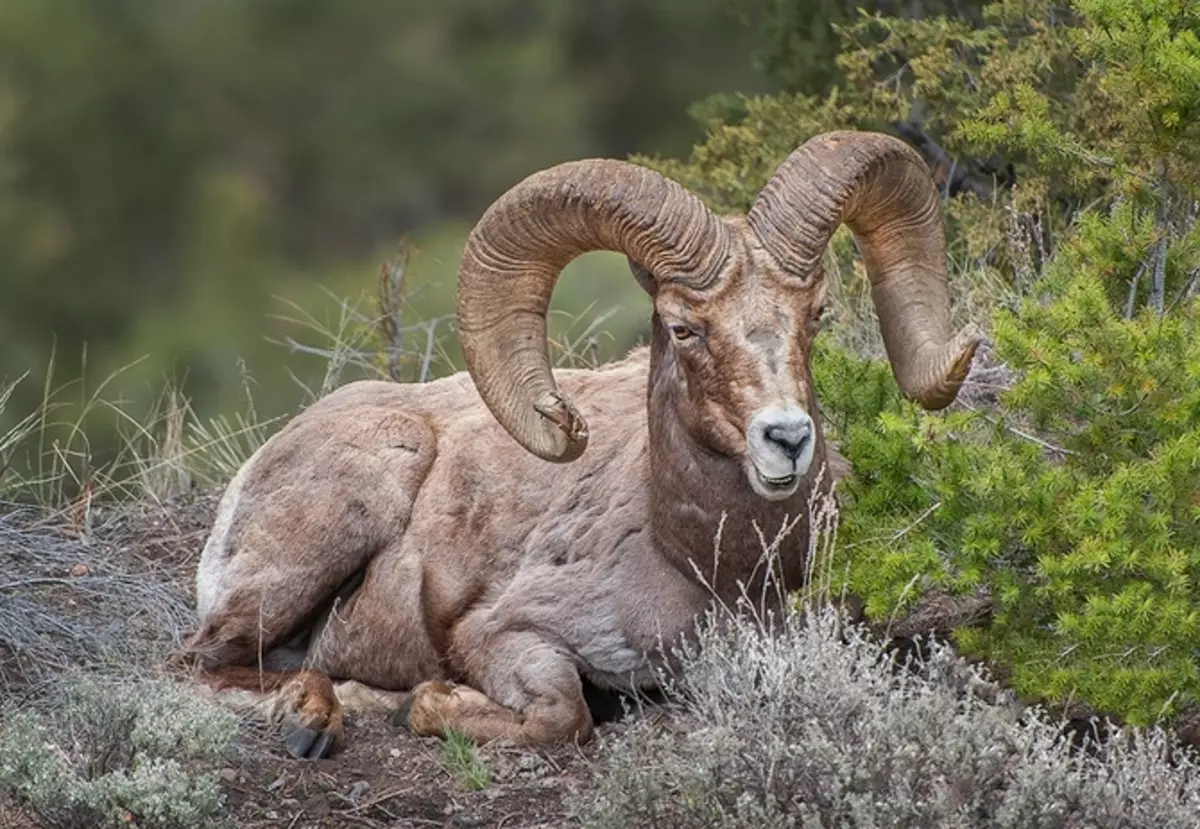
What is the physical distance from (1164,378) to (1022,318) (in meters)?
0.55

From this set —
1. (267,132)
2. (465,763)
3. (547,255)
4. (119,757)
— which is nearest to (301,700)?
(465,763)

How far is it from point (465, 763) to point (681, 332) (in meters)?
1.61

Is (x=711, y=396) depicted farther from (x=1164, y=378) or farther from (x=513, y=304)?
(x=1164, y=378)

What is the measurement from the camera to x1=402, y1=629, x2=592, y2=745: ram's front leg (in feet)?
25.0

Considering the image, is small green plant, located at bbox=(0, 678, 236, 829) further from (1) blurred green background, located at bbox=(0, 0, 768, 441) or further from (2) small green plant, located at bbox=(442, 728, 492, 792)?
(1) blurred green background, located at bbox=(0, 0, 768, 441)

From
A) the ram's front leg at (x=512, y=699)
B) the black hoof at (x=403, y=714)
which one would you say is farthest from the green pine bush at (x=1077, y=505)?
the black hoof at (x=403, y=714)

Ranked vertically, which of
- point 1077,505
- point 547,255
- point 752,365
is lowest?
point 1077,505

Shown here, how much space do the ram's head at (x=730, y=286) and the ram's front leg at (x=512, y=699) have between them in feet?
2.49

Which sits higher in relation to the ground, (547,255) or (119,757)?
(547,255)

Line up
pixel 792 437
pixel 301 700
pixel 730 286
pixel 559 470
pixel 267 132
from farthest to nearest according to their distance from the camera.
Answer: pixel 267 132 < pixel 559 470 < pixel 301 700 < pixel 730 286 < pixel 792 437

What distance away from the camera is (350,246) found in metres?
27.6

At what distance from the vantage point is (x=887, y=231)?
7.86 m

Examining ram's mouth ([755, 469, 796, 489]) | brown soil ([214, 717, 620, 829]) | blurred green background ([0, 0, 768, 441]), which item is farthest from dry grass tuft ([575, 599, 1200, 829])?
blurred green background ([0, 0, 768, 441])

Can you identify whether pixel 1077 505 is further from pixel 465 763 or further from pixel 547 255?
pixel 465 763
